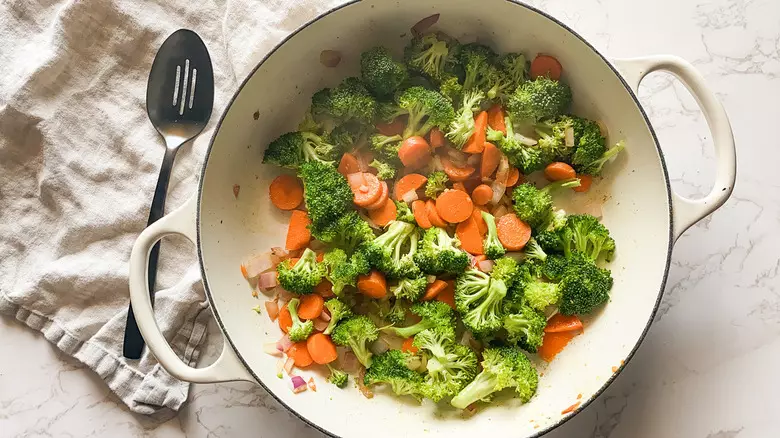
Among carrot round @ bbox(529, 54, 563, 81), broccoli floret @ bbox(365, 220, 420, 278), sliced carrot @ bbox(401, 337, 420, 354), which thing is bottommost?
sliced carrot @ bbox(401, 337, 420, 354)

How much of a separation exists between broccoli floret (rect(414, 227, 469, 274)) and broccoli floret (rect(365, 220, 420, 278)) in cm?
4

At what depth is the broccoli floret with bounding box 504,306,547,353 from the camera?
239 centimetres

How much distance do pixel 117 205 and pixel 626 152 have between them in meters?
1.94

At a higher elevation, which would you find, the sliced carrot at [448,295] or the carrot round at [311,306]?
the sliced carrot at [448,295]

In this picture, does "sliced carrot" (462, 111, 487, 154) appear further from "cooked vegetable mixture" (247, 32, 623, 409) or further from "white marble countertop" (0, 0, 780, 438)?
"white marble countertop" (0, 0, 780, 438)

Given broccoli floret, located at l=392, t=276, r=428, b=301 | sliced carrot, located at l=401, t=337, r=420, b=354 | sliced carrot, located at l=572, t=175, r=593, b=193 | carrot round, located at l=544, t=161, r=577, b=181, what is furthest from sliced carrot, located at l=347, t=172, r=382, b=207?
sliced carrot, located at l=572, t=175, r=593, b=193

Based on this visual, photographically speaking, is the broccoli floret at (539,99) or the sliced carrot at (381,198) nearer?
the broccoli floret at (539,99)

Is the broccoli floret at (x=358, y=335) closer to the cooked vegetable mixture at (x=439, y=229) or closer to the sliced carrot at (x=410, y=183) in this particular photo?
the cooked vegetable mixture at (x=439, y=229)

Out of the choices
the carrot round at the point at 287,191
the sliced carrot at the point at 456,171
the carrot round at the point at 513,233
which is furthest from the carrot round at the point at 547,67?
the carrot round at the point at 287,191

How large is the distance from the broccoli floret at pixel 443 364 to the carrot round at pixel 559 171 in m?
0.71

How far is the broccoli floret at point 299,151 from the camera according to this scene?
2537 mm

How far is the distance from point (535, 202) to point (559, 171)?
17 centimetres

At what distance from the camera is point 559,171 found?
8.20 feet

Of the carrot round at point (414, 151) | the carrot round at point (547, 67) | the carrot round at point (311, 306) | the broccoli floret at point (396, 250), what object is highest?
the carrot round at point (547, 67)
